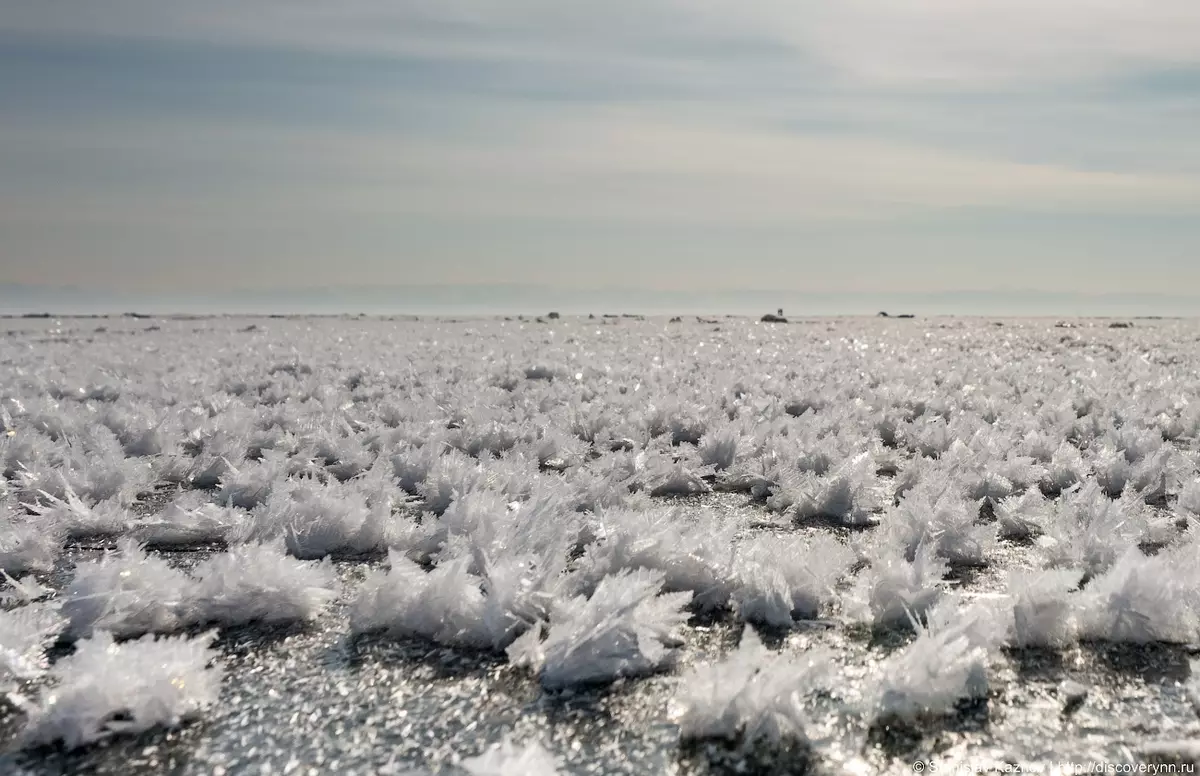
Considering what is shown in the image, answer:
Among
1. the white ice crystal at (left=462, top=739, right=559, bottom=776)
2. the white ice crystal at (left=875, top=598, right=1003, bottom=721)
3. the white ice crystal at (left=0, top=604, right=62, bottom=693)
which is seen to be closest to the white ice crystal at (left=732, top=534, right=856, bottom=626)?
the white ice crystal at (left=875, top=598, right=1003, bottom=721)

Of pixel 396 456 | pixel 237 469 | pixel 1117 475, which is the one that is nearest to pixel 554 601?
pixel 396 456

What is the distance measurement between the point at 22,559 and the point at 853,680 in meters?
2.64

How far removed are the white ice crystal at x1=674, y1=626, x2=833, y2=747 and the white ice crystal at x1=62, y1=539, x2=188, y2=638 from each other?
55.1 inches

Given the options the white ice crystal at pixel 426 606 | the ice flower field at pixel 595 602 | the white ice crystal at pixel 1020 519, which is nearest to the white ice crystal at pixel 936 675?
the ice flower field at pixel 595 602

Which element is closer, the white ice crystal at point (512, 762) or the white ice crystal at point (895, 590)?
the white ice crystal at point (512, 762)

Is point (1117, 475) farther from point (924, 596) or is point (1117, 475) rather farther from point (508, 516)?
point (508, 516)

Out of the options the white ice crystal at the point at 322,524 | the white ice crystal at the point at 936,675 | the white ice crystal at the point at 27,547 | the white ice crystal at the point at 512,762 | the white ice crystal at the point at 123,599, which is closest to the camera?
the white ice crystal at the point at 512,762

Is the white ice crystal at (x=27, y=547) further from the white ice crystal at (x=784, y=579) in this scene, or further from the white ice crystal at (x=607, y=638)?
the white ice crystal at (x=784, y=579)

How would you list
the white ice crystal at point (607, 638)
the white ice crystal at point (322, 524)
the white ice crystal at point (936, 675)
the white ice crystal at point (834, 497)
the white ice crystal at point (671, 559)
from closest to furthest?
the white ice crystal at point (936, 675) → the white ice crystal at point (607, 638) → the white ice crystal at point (671, 559) → the white ice crystal at point (322, 524) → the white ice crystal at point (834, 497)

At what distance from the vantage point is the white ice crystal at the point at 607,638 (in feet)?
6.33

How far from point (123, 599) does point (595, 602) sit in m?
1.23

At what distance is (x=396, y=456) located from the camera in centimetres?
426

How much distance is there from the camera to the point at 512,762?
150 cm

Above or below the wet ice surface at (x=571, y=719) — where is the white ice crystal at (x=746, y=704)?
above
